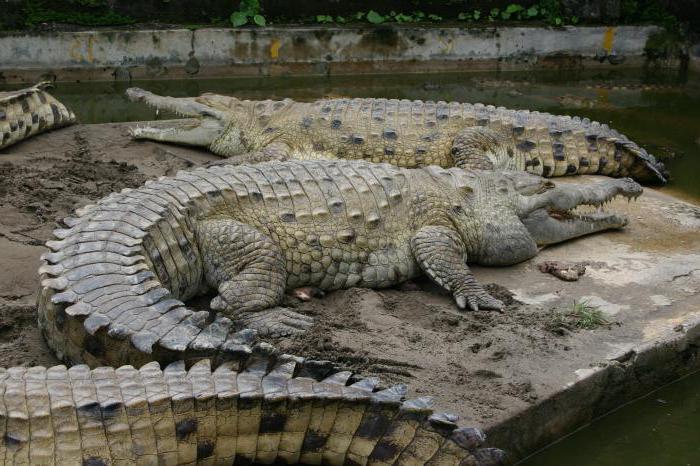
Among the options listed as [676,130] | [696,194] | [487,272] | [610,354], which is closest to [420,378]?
[610,354]

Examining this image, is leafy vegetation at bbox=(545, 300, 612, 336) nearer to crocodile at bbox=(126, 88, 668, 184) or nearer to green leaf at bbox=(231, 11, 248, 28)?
crocodile at bbox=(126, 88, 668, 184)

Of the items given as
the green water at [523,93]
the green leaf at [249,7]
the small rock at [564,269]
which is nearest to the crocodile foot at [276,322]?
the small rock at [564,269]

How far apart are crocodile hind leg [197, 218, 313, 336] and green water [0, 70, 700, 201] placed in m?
4.77

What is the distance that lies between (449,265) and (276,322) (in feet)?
3.69

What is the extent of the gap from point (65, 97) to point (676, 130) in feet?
22.8

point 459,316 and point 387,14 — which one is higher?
point 387,14

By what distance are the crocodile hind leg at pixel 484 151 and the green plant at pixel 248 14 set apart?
17.7 ft

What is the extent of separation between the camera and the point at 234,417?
2.92m

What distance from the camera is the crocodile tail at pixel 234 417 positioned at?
8.99ft

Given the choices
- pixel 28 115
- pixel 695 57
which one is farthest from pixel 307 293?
pixel 695 57

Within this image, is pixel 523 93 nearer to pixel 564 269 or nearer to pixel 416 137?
pixel 416 137

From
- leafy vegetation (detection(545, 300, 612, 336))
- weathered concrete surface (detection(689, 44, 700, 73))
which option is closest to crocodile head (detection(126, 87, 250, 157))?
leafy vegetation (detection(545, 300, 612, 336))

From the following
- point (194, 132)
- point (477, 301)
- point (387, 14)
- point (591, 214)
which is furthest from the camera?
point (387, 14)

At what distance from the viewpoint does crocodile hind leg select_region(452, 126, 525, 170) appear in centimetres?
712
